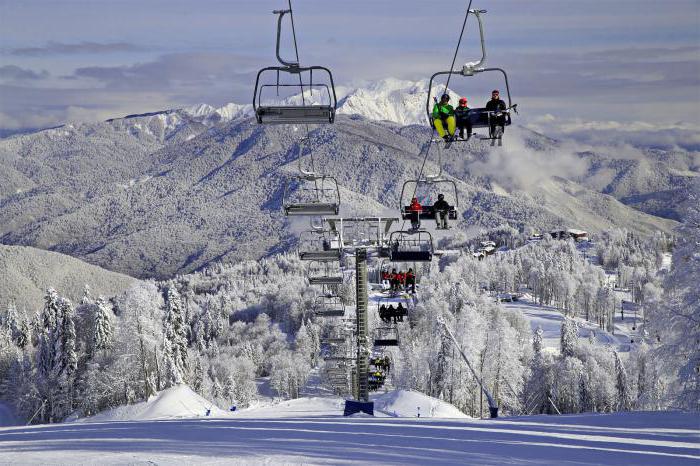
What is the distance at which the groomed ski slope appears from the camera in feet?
37.7

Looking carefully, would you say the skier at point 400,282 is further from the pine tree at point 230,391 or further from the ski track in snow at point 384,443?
the pine tree at point 230,391

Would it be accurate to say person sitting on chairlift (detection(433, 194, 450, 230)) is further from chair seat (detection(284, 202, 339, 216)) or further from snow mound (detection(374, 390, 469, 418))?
snow mound (detection(374, 390, 469, 418))

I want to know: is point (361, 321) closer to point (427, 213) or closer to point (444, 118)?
point (427, 213)

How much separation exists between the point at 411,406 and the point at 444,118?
87.0ft

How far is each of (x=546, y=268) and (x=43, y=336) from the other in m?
111

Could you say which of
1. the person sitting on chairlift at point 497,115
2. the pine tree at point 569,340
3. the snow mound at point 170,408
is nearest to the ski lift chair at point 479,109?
the person sitting on chairlift at point 497,115

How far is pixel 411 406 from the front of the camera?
37375 millimetres

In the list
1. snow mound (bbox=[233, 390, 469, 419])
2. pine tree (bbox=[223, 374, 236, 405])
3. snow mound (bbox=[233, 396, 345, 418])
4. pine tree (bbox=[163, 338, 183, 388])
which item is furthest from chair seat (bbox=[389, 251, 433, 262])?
pine tree (bbox=[223, 374, 236, 405])

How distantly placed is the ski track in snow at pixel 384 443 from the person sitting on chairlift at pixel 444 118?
5.25 m

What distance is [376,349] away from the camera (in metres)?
96.0

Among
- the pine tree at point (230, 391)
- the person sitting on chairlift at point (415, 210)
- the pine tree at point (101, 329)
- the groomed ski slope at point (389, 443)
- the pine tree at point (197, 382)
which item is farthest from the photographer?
the pine tree at point (230, 391)

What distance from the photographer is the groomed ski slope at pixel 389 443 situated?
11477 millimetres

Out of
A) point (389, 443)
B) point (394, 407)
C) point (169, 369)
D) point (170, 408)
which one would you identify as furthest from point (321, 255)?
point (169, 369)

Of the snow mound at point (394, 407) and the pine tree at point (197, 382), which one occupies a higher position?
the snow mound at point (394, 407)
